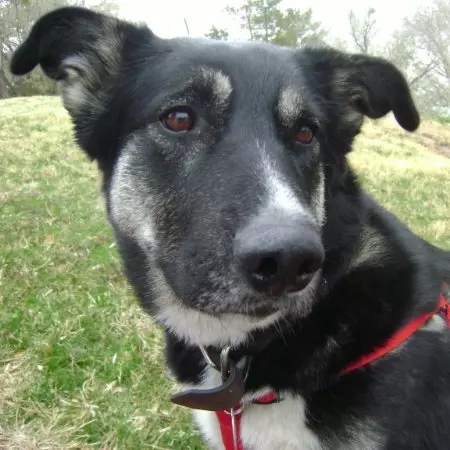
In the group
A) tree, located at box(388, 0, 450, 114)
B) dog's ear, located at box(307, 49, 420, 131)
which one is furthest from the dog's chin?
tree, located at box(388, 0, 450, 114)

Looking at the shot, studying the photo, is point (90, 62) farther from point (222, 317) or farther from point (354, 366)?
point (354, 366)

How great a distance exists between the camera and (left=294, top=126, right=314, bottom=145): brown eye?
259 centimetres

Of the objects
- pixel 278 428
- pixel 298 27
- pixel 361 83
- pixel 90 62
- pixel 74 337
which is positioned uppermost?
pixel 361 83

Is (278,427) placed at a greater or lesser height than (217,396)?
lesser

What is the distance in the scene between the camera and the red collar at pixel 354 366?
8.17 ft

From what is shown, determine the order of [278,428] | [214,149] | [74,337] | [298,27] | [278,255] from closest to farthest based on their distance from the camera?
1. [278,255]
2. [214,149]
3. [278,428]
4. [74,337]
5. [298,27]

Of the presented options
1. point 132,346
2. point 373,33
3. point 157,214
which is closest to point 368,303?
point 157,214

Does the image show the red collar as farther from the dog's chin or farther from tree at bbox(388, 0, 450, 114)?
tree at bbox(388, 0, 450, 114)

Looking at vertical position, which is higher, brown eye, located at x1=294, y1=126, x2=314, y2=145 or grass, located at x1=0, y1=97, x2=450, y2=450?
brown eye, located at x1=294, y1=126, x2=314, y2=145

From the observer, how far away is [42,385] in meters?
3.65

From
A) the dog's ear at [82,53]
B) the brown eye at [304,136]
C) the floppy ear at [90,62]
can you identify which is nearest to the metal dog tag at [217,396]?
the brown eye at [304,136]

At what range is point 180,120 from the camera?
98.7 inches

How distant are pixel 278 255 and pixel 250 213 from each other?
0.27 metres

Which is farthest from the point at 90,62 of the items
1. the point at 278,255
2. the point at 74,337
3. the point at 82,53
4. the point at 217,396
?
the point at 74,337
